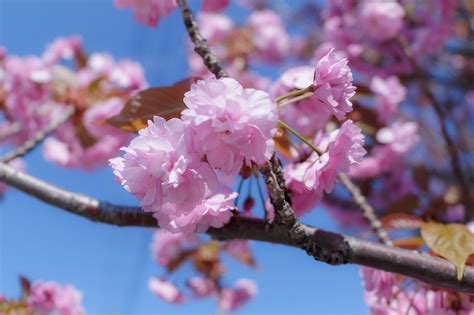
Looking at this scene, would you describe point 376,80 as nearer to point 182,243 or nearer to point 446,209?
point 446,209

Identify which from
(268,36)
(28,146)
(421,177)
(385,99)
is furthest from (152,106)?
(268,36)

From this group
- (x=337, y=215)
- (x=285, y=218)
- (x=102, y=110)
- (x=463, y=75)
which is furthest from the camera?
(x=463, y=75)

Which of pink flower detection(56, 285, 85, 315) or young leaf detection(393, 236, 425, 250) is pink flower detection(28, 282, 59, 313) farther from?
young leaf detection(393, 236, 425, 250)

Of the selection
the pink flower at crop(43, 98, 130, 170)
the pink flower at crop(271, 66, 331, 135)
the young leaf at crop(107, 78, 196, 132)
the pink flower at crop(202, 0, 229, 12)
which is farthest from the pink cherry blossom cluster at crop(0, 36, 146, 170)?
the young leaf at crop(107, 78, 196, 132)

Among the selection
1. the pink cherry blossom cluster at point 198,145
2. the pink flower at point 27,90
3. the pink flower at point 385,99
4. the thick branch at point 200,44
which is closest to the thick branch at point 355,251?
the pink cherry blossom cluster at point 198,145

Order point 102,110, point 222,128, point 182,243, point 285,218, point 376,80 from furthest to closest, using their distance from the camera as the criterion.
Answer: point 182,243, point 376,80, point 102,110, point 285,218, point 222,128

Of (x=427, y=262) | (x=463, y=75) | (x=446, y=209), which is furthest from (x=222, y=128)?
(x=463, y=75)
